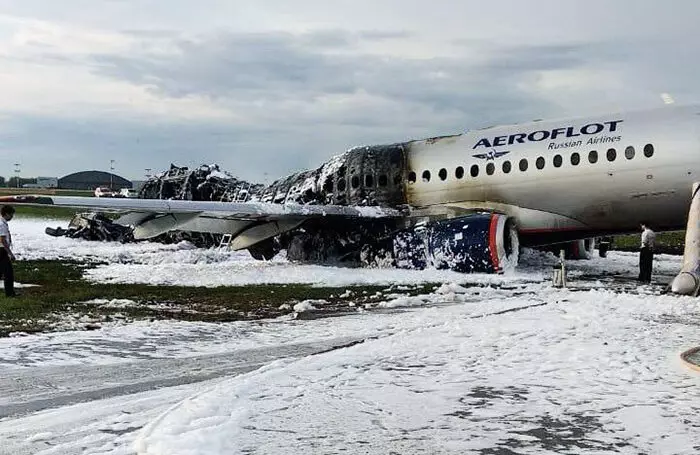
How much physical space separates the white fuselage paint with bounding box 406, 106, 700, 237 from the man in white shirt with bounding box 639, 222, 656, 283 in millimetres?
529

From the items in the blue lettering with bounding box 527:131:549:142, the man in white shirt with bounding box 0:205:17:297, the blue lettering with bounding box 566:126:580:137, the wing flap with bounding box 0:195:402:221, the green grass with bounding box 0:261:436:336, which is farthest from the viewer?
the blue lettering with bounding box 527:131:549:142

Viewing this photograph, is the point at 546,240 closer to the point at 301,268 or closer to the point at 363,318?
the point at 301,268

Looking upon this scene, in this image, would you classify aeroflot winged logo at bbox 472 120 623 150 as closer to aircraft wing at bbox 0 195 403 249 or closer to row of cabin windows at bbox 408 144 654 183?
row of cabin windows at bbox 408 144 654 183

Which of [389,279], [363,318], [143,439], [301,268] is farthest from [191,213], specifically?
[143,439]

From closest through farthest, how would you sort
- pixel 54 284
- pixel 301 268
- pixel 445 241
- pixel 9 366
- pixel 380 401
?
pixel 380 401, pixel 9 366, pixel 54 284, pixel 445 241, pixel 301 268

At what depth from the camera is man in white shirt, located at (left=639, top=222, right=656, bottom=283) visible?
1551cm

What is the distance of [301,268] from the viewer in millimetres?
17625

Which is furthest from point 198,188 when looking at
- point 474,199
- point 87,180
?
point 87,180

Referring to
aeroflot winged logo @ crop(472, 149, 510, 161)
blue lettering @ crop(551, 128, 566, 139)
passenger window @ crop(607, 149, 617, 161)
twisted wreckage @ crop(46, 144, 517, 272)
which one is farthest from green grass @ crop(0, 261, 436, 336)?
blue lettering @ crop(551, 128, 566, 139)

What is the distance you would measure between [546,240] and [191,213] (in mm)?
8162

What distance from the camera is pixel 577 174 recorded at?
16.5 meters

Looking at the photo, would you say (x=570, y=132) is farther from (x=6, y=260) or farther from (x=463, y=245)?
(x=6, y=260)

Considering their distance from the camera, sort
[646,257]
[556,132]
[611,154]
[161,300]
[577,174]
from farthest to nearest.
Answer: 1. [556,132]
2. [577,174]
3. [611,154]
4. [646,257]
5. [161,300]

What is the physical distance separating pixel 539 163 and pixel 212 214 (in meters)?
7.39
